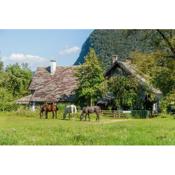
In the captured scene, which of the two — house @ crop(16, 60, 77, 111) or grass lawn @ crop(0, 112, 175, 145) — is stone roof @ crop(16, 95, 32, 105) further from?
grass lawn @ crop(0, 112, 175, 145)

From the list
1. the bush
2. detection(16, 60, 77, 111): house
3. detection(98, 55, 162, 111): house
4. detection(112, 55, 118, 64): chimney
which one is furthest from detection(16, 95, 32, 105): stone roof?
the bush

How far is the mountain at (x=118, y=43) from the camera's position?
34.6ft

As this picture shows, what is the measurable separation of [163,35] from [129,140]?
2238mm

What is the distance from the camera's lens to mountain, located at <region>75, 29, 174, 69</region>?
10531 mm

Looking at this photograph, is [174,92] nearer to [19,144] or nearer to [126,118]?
[126,118]

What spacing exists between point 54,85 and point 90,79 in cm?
83

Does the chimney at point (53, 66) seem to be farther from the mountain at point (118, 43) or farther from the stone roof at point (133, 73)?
the stone roof at point (133, 73)

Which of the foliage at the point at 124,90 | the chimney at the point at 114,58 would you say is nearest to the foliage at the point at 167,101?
the foliage at the point at 124,90

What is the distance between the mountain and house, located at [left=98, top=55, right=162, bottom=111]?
0.36ft

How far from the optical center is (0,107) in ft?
35.6

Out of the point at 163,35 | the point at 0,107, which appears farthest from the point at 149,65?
the point at 0,107

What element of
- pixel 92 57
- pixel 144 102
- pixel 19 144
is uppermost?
pixel 92 57

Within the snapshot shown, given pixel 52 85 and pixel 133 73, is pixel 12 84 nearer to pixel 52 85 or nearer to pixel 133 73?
pixel 52 85
